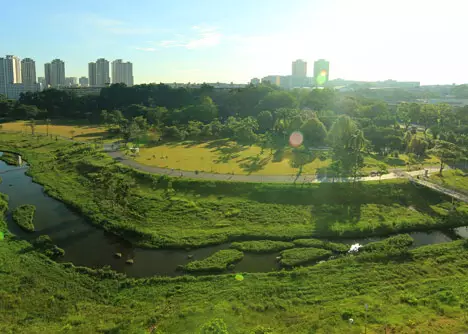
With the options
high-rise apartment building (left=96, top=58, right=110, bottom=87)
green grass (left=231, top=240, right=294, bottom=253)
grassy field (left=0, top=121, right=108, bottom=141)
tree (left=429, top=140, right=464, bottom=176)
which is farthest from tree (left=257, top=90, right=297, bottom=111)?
high-rise apartment building (left=96, top=58, right=110, bottom=87)

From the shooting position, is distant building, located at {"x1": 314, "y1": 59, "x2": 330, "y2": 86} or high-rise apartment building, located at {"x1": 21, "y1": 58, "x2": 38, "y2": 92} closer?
high-rise apartment building, located at {"x1": 21, "y1": 58, "x2": 38, "y2": 92}

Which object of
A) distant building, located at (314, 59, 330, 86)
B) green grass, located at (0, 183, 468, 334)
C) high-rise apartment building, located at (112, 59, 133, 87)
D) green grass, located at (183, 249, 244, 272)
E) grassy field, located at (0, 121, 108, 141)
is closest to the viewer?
green grass, located at (0, 183, 468, 334)

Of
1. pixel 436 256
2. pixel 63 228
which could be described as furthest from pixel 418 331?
pixel 63 228

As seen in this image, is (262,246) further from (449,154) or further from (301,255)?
(449,154)

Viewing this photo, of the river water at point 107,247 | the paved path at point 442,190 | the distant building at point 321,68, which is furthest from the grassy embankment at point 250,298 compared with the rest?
the distant building at point 321,68

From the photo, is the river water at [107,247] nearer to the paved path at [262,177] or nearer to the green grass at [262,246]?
the green grass at [262,246]

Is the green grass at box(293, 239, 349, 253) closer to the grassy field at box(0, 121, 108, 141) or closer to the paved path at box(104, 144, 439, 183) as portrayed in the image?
the paved path at box(104, 144, 439, 183)

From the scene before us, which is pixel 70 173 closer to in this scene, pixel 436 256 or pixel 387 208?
pixel 387 208
